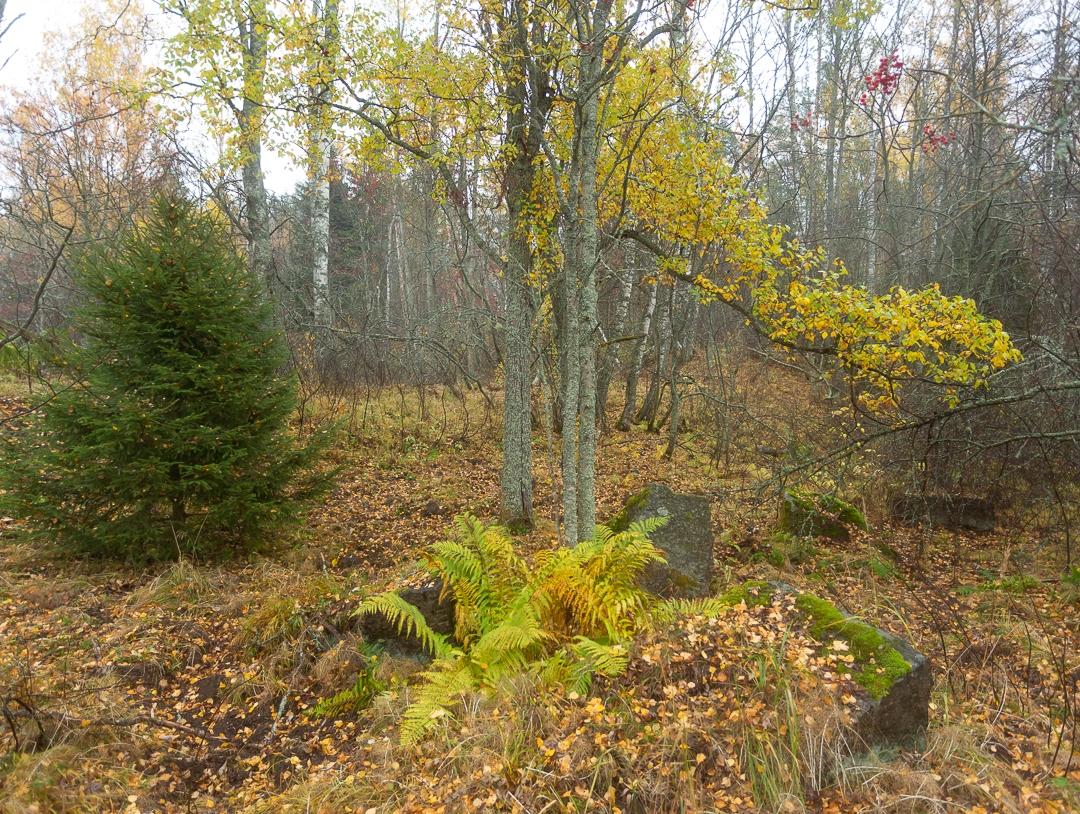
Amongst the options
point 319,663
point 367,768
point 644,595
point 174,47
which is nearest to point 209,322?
point 174,47

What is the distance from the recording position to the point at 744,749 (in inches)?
105

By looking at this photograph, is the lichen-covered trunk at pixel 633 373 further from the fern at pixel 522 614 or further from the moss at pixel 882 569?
the fern at pixel 522 614

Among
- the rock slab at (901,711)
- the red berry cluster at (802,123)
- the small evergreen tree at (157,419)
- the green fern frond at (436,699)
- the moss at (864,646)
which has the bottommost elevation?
the green fern frond at (436,699)

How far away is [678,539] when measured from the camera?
5.64 metres

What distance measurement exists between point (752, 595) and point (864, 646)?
79 centimetres

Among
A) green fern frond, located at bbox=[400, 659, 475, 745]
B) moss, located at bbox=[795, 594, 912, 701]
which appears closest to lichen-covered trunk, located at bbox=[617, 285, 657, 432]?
moss, located at bbox=[795, 594, 912, 701]

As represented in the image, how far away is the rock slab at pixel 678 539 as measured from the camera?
5145 millimetres

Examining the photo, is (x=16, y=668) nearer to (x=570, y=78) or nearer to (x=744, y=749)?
(x=744, y=749)

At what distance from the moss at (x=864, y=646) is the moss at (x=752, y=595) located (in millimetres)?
203

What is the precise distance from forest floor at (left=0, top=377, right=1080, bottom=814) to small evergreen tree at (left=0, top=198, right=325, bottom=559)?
52 centimetres

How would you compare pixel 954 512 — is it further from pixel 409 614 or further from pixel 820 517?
pixel 409 614

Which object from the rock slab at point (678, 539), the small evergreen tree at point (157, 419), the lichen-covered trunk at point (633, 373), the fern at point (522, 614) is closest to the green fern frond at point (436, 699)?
the fern at point (522, 614)

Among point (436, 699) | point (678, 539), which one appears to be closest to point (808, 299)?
point (678, 539)

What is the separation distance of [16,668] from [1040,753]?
232 inches
